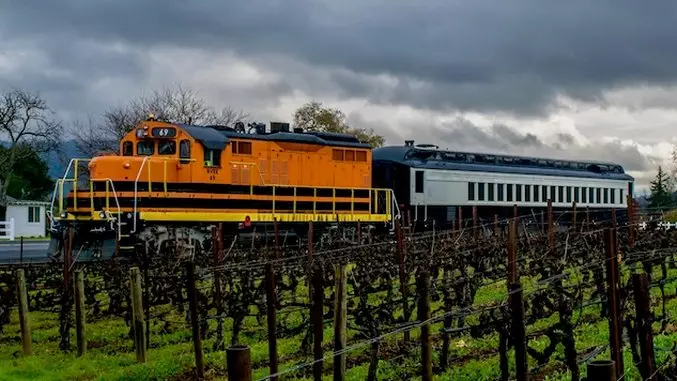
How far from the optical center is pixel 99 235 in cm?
2306

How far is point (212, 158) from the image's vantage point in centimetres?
2486

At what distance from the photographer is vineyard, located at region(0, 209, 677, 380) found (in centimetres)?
888

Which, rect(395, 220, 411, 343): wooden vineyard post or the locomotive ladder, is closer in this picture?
rect(395, 220, 411, 343): wooden vineyard post

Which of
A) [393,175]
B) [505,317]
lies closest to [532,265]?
[505,317]

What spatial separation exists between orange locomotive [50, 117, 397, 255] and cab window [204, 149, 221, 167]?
3cm

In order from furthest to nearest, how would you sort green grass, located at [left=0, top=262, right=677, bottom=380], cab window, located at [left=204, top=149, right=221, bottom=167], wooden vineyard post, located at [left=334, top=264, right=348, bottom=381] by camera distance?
cab window, located at [left=204, top=149, right=221, bottom=167]
green grass, located at [left=0, top=262, right=677, bottom=380]
wooden vineyard post, located at [left=334, top=264, right=348, bottom=381]

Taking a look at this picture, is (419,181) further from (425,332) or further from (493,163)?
(425,332)

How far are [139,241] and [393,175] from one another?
12.4 m

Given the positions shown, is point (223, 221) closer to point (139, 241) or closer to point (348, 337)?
point (139, 241)

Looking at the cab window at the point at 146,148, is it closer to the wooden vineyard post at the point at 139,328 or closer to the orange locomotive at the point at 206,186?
the orange locomotive at the point at 206,186

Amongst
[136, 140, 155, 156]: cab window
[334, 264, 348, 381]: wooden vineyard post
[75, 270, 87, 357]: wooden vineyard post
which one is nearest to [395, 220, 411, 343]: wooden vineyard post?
[334, 264, 348, 381]: wooden vineyard post

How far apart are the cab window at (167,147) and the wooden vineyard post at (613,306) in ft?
58.3

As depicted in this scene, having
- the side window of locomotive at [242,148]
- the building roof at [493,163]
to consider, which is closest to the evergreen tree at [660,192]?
the building roof at [493,163]

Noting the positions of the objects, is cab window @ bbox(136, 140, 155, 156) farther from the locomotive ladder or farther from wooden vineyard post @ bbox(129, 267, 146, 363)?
wooden vineyard post @ bbox(129, 267, 146, 363)
